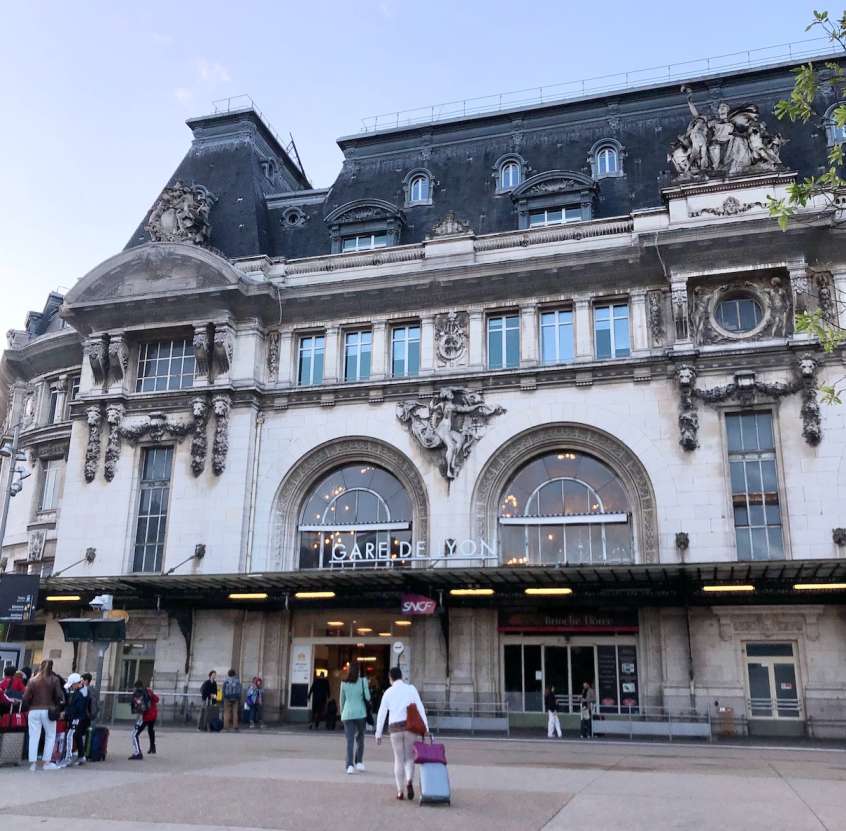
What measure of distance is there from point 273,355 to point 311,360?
149 centimetres

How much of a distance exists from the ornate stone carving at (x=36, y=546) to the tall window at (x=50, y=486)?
1160 millimetres

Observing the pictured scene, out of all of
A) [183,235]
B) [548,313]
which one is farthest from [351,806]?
[183,235]

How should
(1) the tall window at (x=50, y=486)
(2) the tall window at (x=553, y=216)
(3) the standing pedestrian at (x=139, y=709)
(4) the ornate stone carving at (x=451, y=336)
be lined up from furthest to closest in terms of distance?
(1) the tall window at (x=50, y=486), (2) the tall window at (x=553, y=216), (4) the ornate stone carving at (x=451, y=336), (3) the standing pedestrian at (x=139, y=709)

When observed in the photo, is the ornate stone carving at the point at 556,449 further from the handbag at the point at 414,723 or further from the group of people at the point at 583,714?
the handbag at the point at 414,723

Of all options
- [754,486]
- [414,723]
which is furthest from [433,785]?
[754,486]

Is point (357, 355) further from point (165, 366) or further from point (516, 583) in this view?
point (516, 583)

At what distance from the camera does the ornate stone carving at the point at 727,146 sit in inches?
1208

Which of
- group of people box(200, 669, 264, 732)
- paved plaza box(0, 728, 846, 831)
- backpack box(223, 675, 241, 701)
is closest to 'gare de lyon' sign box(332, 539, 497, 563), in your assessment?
group of people box(200, 669, 264, 732)

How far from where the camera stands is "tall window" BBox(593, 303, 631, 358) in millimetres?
31016

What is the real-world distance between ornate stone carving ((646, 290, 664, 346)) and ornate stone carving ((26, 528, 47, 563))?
85.6 feet

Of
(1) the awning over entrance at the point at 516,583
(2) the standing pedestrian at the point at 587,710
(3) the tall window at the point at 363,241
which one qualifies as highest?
(3) the tall window at the point at 363,241

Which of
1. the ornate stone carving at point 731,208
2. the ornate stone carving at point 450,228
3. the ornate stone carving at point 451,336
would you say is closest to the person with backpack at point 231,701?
the ornate stone carving at point 451,336

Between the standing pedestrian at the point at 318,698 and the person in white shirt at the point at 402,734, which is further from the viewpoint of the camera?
the standing pedestrian at the point at 318,698

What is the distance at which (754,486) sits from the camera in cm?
2830
